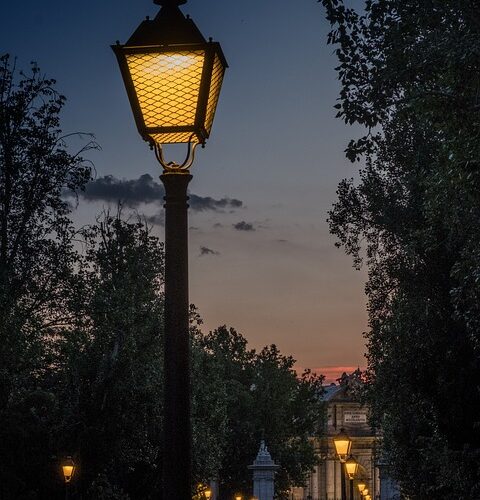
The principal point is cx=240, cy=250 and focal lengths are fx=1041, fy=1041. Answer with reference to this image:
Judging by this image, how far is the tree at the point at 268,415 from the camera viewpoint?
69625 millimetres

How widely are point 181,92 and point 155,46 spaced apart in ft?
0.86

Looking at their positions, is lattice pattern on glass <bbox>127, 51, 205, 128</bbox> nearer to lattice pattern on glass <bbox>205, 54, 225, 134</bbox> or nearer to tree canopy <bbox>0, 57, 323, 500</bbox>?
lattice pattern on glass <bbox>205, 54, 225, 134</bbox>

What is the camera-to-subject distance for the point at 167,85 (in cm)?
521

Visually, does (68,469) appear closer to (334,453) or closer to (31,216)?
(31,216)

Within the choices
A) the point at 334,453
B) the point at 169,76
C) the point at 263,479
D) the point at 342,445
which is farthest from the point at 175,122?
the point at 334,453

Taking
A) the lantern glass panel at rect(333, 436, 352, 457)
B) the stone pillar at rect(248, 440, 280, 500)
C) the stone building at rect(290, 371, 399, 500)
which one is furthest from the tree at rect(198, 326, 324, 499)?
the lantern glass panel at rect(333, 436, 352, 457)

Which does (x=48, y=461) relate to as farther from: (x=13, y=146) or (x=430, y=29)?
(x=430, y=29)

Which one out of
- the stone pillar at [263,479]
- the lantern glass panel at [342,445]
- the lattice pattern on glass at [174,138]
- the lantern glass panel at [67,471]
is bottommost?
the stone pillar at [263,479]

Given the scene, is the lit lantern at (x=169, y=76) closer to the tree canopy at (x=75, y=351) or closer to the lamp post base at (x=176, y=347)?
the lamp post base at (x=176, y=347)

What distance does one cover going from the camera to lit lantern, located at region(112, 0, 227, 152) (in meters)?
5.18

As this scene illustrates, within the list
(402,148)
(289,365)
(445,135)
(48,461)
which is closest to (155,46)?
(445,135)

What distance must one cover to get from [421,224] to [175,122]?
817 inches

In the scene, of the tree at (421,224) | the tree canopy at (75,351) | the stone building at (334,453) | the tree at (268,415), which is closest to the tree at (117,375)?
the tree canopy at (75,351)

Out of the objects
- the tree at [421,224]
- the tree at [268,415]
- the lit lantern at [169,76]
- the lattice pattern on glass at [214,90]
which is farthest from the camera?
the tree at [268,415]
